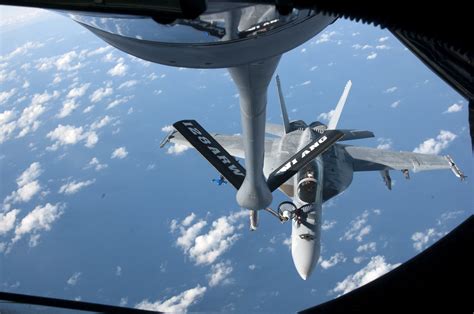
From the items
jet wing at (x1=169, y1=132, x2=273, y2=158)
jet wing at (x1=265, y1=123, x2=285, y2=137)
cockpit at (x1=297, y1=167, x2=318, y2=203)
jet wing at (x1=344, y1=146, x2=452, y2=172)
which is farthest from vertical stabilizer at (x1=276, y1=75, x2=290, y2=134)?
cockpit at (x1=297, y1=167, x2=318, y2=203)

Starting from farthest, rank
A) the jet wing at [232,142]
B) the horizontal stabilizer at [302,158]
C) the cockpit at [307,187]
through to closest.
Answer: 1. the jet wing at [232,142]
2. the cockpit at [307,187]
3. the horizontal stabilizer at [302,158]

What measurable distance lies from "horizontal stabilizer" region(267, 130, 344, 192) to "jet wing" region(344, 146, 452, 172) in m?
13.1

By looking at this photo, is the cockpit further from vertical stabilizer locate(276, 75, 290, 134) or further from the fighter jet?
vertical stabilizer locate(276, 75, 290, 134)

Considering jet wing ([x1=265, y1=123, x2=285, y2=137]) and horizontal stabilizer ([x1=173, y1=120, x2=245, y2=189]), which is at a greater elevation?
horizontal stabilizer ([x1=173, y1=120, x2=245, y2=189])

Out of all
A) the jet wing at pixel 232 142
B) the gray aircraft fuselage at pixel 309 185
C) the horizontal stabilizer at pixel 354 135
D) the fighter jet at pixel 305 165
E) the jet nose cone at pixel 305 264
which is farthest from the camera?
the jet wing at pixel 232 142

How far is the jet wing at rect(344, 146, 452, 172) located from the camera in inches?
845

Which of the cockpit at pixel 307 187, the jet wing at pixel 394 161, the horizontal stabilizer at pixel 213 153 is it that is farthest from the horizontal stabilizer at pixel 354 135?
the horizontal stabilizer at pixel 213 153

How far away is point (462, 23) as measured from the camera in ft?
5.58

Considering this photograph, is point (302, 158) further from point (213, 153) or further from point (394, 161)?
point (394, 161)

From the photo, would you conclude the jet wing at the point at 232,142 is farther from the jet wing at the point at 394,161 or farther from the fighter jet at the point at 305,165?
the jet wing at the point at 394,161

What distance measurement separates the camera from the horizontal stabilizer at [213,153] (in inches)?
359

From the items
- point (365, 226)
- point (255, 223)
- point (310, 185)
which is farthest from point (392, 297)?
point (365, 226)

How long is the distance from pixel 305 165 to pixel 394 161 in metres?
11.8

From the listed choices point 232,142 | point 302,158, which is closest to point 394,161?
point 232,142
